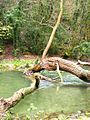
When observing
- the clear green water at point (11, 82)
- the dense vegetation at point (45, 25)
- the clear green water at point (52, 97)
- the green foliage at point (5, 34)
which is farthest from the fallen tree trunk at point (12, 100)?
the dense vegetation at point (45, 25)

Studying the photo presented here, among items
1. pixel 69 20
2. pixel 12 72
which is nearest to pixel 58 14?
pixel 69 20

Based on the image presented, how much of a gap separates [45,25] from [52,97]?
10.2 m

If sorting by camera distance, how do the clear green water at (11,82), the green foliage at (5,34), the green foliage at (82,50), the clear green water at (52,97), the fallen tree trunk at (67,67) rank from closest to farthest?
the clear green water at (52,97) < the clear green water at (11,82) < the fallen tree trunk at (67,67) < the green foliage at (82,50) < the green foliage at (5,34)

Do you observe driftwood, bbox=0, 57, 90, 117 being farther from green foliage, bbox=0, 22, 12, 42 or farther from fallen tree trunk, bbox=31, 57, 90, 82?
green foliage, bbox=0, 22, 12, 42

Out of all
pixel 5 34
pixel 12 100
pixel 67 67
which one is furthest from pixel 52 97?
pixel 5 34

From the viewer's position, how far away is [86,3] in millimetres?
18516

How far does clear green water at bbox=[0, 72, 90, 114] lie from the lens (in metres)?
7.57

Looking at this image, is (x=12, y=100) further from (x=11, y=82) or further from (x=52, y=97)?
(x=11, y=82)

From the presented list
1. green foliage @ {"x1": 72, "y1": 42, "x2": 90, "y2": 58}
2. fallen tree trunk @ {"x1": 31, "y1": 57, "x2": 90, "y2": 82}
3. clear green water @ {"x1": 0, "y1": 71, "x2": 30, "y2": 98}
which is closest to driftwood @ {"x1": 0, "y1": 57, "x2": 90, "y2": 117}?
fallen tree trunk @ {"x1": 31, "y1": 57, "x2": 90, "y2": 82}

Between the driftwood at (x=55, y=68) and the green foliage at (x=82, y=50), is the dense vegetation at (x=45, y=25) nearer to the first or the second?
the green foliage at (x=82, y=50)

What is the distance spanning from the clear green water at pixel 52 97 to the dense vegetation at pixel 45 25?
731cm

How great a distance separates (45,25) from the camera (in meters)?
18.5

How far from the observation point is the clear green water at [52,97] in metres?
7.57

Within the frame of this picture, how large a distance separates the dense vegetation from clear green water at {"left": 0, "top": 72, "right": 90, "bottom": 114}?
7.31 metres
